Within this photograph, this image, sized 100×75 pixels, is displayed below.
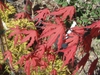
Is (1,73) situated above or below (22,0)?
below

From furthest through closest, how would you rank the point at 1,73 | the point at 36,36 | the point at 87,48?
1. the point at 1,73
2. the point at 36,36
3. the point at 87,48

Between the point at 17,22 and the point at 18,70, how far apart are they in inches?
28.4

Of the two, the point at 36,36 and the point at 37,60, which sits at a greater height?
the point at 36,36

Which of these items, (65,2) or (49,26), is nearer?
(49,26)

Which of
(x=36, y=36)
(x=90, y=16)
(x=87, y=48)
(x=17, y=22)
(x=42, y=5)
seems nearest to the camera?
(x=87, y=48)

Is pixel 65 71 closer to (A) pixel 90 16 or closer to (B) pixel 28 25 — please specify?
(B) pixel 28 25

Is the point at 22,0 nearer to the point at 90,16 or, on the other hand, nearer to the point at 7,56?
the point at 90,16

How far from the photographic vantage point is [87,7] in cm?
326

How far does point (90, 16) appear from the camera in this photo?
10.7 feet

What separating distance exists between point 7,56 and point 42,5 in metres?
2.44

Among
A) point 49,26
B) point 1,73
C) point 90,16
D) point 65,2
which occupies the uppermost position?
point 49,26

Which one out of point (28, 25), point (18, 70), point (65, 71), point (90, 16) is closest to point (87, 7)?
Answer: point (90, 16)

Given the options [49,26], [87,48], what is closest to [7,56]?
[49,26]

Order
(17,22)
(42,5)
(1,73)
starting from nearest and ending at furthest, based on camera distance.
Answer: (1,73), (17,22), (42,5)
